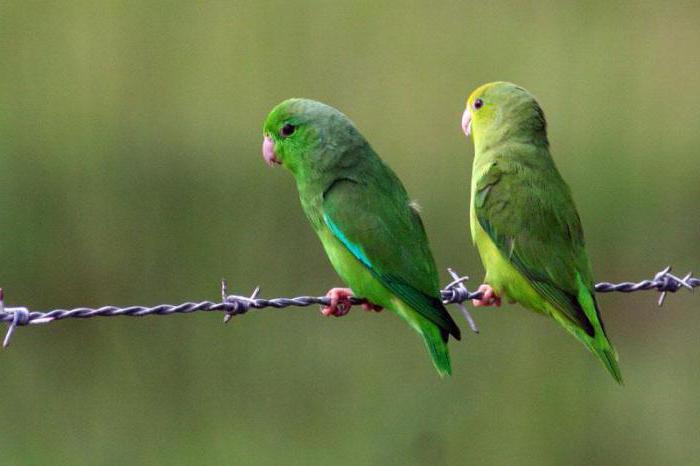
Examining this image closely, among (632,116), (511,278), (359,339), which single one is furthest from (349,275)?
(632,116)

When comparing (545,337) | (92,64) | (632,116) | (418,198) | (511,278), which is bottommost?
(511,278)

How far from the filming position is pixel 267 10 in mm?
8977

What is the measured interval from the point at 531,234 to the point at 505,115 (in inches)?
27.1

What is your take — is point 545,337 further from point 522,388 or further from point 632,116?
point 632,116

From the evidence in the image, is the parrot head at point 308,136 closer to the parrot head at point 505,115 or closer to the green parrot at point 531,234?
the green parrot at point 531,234

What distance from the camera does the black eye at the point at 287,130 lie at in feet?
17.9

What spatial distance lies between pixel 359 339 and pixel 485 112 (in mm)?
2543

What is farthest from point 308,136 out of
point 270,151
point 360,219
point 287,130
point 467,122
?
point 467,122

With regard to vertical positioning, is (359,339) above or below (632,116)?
below

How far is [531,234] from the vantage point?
221 inches

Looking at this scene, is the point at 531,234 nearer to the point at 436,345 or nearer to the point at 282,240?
the point at 436,345

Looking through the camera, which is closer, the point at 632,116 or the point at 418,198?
the point at 418,198

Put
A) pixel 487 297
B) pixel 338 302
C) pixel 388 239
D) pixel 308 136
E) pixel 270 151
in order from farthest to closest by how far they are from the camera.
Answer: pixel 487 297 → pixel 270 151 → pixel 308 136 → pixel 338 302 → pixel 388 239

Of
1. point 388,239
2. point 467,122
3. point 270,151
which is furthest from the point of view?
point 467,122
